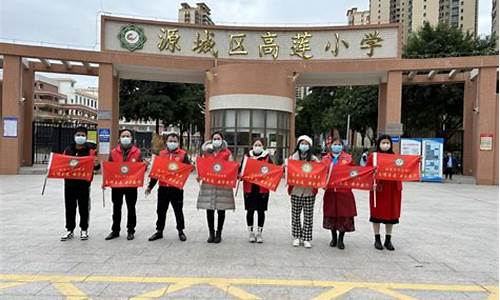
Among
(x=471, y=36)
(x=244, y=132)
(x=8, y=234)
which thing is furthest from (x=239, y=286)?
(x=471, y=36)

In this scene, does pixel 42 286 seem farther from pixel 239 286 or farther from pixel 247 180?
pixel 247 180

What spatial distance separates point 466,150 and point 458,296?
20.7 metres

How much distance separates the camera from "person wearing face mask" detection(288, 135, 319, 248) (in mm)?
6344

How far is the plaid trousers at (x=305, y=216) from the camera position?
6.34 meters

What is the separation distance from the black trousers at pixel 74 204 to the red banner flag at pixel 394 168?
4194mm

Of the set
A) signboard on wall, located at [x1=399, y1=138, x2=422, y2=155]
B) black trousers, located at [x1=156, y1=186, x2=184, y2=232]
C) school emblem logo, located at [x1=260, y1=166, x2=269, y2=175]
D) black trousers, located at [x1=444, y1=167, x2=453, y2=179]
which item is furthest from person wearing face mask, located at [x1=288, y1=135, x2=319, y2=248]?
black trousers, located at [x1=444, y1=167, x2=453, y2=179]

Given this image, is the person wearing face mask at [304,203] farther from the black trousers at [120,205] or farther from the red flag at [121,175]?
the black trousers at [120,205]

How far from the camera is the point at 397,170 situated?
20.6 feet

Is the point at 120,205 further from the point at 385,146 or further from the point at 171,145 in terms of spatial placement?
the point at 385,146

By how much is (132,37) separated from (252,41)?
5129 millimetres

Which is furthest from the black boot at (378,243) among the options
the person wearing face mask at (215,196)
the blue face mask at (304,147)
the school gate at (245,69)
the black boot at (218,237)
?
the school gate at (245,69)

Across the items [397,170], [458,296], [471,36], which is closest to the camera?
[458,296]

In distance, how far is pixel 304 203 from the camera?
20.9 feet

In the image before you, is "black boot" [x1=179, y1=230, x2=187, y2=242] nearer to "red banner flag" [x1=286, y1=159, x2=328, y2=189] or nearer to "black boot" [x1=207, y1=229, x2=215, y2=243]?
"black boot" [x1=207, y1=229, x2=215, y2=243]
